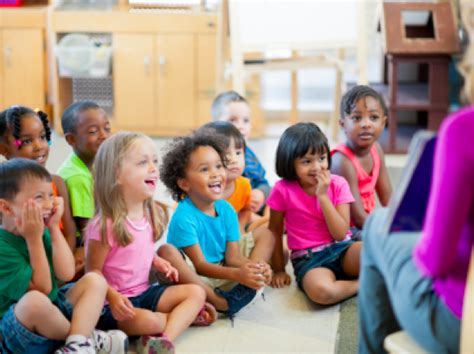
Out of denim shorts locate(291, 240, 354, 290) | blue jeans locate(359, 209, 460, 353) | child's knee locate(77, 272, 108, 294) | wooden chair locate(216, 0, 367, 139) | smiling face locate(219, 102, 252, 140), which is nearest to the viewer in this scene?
blue jeans locate(359, 209, 460, 353)

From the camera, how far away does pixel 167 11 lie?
14.9 feet

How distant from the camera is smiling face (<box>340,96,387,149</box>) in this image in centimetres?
254

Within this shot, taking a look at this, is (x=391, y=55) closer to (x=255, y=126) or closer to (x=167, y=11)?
(x=255, y=126)

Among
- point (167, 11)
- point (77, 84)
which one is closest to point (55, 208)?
point (167, 11)

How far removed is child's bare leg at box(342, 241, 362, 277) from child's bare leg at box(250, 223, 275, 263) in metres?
0.22

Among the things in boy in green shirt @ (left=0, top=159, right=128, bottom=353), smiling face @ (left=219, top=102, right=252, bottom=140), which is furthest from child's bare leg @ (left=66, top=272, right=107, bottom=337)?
smiling face @ (left=219, top=102, right=252, bottom=140)

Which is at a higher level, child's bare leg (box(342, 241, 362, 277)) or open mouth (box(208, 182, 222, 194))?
open mouth (box(208, 182, 222, 194))

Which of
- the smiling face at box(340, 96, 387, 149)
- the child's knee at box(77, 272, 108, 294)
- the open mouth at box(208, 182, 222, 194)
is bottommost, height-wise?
the child's knee at box(77, 272, 108, 294)

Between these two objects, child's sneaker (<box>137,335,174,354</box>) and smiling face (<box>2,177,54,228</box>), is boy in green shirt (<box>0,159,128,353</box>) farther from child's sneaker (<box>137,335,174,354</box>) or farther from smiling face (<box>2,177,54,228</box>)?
child's sneaker (<box>137,335,174,354</box>)

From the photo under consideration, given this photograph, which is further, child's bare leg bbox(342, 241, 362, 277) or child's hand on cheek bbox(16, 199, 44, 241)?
child's bare leg bbox(342, 241, 362, 277)

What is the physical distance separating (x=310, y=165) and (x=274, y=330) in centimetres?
49

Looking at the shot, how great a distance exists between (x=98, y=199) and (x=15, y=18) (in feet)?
9.41

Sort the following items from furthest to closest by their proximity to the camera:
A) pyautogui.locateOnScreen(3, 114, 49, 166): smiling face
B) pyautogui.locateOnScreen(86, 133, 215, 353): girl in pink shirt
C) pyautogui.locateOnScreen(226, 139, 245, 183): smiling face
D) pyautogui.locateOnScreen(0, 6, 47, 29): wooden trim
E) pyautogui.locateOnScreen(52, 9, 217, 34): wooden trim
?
pyautogui.locateOnScreen(0, 6, 47, 29): wooden trim < pyautogui.locateOnScreen(52, 9, 217, 34): wooden trim < pyautogui.locateOnScreen(226, 139, 245, 183): smiling face < pyautogui.locateOnScreen(3, 114, 49, 166): smiling face < pyautogui.locateOnScreen(86, 133, 215, 353): girl in pink shirt

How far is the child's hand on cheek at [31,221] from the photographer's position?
5.75 feet
